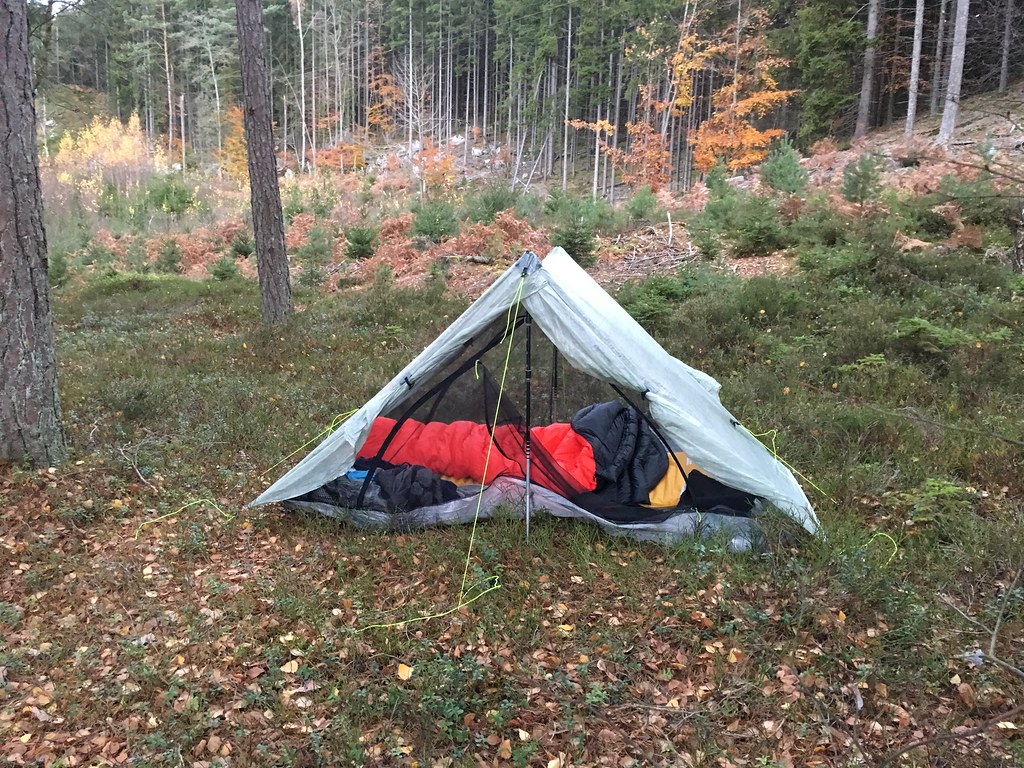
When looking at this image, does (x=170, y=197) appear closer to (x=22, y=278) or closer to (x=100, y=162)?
(x=100, y=162)

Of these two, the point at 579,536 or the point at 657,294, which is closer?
the point at 579,536

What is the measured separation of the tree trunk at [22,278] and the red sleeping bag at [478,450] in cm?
240

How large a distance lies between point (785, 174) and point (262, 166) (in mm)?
9748

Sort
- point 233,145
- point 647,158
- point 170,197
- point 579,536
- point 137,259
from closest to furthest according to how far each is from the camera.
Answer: point 579,536, point 137,259, point 170,197, point 647,158, point 233,145

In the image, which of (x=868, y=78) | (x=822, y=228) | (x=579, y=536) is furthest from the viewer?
(x=868, y=78)

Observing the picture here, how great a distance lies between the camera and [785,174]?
1269 centimetres

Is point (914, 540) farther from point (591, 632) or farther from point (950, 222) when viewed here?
point (950, 222)

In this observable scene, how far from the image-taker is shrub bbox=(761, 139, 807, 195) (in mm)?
12453

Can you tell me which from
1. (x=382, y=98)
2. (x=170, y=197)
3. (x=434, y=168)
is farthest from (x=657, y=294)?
(x=382, y=98)

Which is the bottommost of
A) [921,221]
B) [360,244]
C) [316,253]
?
[316,253]

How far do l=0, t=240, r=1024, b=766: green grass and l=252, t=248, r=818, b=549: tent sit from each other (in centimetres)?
21

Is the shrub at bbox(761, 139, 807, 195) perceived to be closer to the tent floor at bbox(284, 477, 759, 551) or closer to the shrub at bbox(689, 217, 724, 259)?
the shrub at bbox(689, 217, 724, 259)

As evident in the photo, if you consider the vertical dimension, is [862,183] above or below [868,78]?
below

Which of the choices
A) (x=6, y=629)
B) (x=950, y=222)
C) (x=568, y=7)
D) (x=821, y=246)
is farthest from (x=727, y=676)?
(x=568, y=7)
